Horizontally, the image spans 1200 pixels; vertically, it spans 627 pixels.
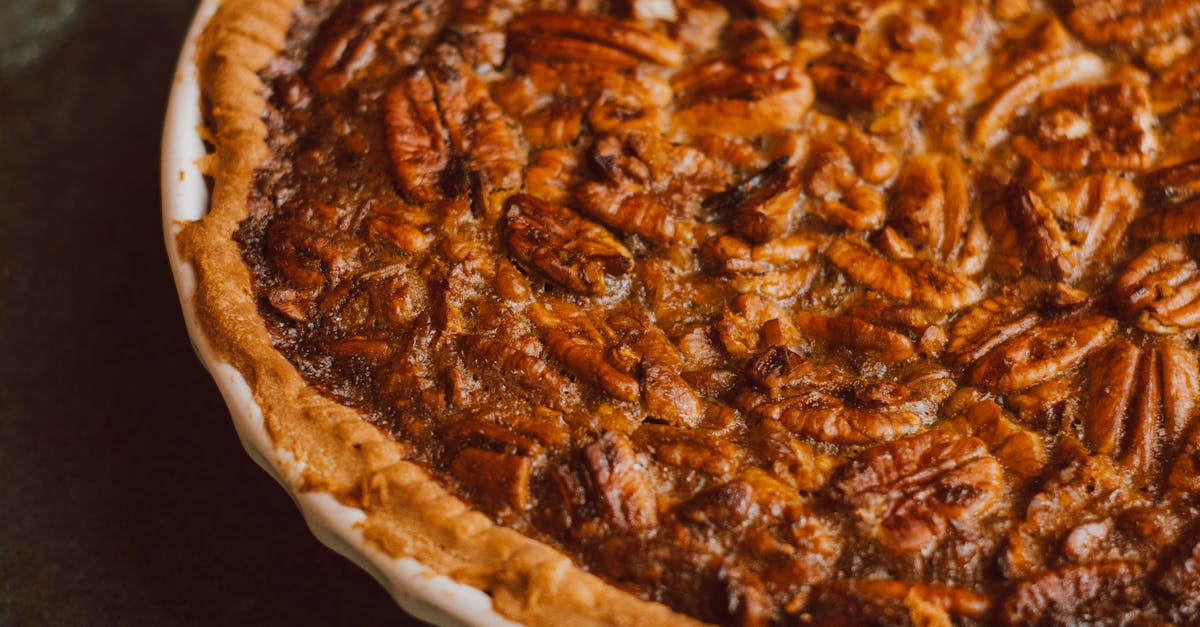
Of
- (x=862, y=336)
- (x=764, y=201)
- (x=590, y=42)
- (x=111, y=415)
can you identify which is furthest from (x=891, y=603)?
(x=111, y=415)

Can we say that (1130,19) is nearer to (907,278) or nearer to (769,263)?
(907,278)

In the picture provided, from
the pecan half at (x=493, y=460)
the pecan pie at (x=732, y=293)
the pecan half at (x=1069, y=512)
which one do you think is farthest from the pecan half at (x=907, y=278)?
the pecan half at (x=493, y=460)

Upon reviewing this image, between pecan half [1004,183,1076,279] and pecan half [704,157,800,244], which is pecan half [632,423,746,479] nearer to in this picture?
pecan half [704,157,800,244]

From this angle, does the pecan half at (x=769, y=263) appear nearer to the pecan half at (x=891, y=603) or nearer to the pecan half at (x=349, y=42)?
the pecan half at (x=891, y=603)

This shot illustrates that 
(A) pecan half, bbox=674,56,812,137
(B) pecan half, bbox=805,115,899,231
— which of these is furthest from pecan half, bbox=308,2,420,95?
(B) pecan half, bbox=805,115,899,231

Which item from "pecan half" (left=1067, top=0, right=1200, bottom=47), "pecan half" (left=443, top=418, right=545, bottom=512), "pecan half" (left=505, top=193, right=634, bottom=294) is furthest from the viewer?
"pecan half" (left=1067, top=0, right=1200, bottom=47)

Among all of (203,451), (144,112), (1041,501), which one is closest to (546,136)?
(203,451)
